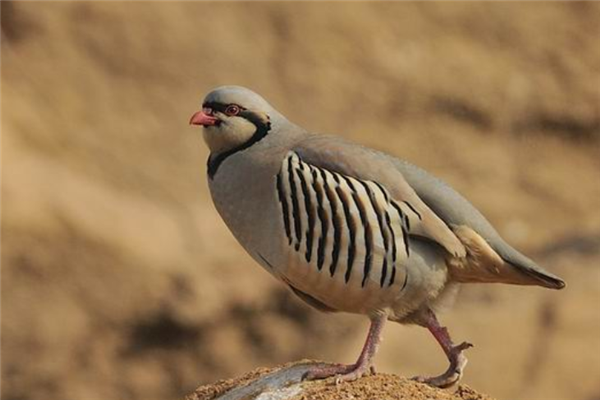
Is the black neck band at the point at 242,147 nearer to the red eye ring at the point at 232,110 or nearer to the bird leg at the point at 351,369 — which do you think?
the red eye ring at the point at 232,110

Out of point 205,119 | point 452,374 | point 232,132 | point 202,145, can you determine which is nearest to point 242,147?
point 232,132

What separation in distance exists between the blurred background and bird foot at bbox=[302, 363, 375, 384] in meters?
6.35

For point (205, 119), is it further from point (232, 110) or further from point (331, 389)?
point (331, 389)

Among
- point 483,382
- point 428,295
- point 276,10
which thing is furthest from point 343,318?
point 428,295

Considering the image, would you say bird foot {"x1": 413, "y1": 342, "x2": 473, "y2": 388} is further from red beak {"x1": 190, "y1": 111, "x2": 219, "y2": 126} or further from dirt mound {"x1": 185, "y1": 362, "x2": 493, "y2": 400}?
red beak {"x1": 190, "y1": 111, "x2": 219, "y2": 126}

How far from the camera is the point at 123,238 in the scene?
13.4 metres

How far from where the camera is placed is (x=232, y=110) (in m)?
7.01

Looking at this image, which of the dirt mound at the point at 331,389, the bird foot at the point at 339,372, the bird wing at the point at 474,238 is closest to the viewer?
the dirt mound at the point at 331,389

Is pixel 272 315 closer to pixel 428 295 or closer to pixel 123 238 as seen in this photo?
pixel 123 238

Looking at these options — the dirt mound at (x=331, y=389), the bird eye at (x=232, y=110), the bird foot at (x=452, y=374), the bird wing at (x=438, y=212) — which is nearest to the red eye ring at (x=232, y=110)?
the bird eye at (x=232, y=110)

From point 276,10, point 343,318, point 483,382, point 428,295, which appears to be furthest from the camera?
point 276,10

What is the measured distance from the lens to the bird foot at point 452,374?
21.8ft

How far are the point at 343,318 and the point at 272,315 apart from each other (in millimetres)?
668

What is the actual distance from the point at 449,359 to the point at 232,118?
1.40m
